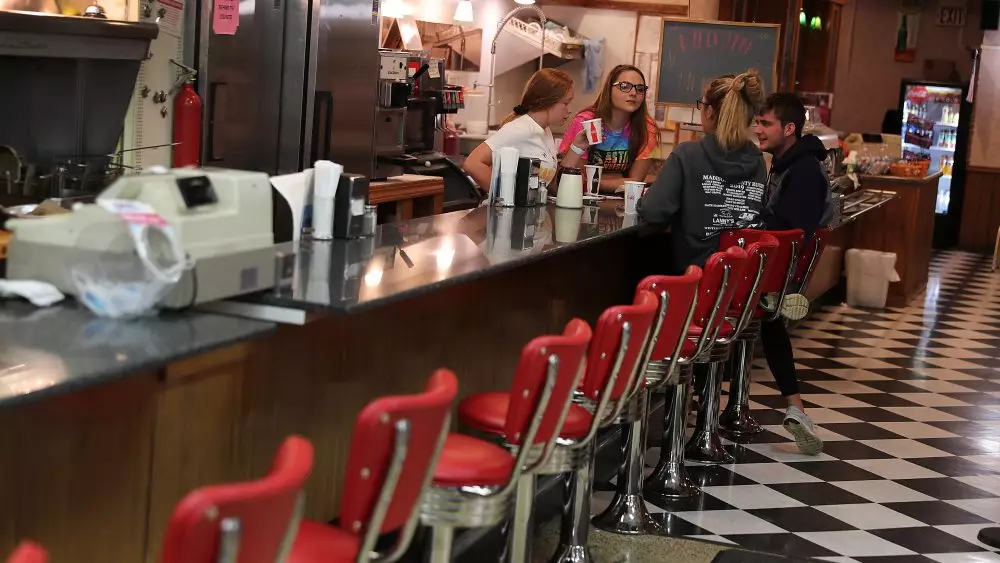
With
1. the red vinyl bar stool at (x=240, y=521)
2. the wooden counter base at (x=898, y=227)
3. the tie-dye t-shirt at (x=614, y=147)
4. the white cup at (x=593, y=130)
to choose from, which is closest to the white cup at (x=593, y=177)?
the white cup at (x=593, y=130)

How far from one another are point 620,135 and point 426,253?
309 cm

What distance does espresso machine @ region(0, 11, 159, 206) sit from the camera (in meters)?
4.68

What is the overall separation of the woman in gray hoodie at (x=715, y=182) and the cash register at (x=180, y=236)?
2737 millimetres

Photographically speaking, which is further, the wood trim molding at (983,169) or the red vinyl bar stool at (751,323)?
the wood trim molding at (983,169)

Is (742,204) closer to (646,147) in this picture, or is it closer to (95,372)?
(646,147)

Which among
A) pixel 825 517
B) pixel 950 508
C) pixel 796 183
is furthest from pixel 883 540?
pixel 796 183

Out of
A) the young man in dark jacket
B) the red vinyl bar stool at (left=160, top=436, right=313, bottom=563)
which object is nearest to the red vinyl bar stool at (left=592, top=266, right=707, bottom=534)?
the young man in dark jacket

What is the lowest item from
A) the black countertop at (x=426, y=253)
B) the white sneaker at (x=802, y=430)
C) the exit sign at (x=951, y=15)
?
the white sneaker at (x=802, y=430)

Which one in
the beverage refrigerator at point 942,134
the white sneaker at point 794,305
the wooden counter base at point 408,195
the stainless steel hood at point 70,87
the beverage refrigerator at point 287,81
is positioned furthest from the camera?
the beverage refrigerator at point 942,134

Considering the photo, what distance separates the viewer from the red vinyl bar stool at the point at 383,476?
7.43ft

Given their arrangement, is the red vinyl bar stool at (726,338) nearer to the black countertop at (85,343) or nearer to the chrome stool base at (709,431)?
the chrome stool base at (709,431)

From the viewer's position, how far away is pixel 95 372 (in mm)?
2176

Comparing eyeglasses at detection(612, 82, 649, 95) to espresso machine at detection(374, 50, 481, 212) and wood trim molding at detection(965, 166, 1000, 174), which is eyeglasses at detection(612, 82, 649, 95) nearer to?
espresso machine at detection(374, 50, 481, 212)

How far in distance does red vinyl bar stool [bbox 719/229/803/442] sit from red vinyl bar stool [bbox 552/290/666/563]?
168cm
